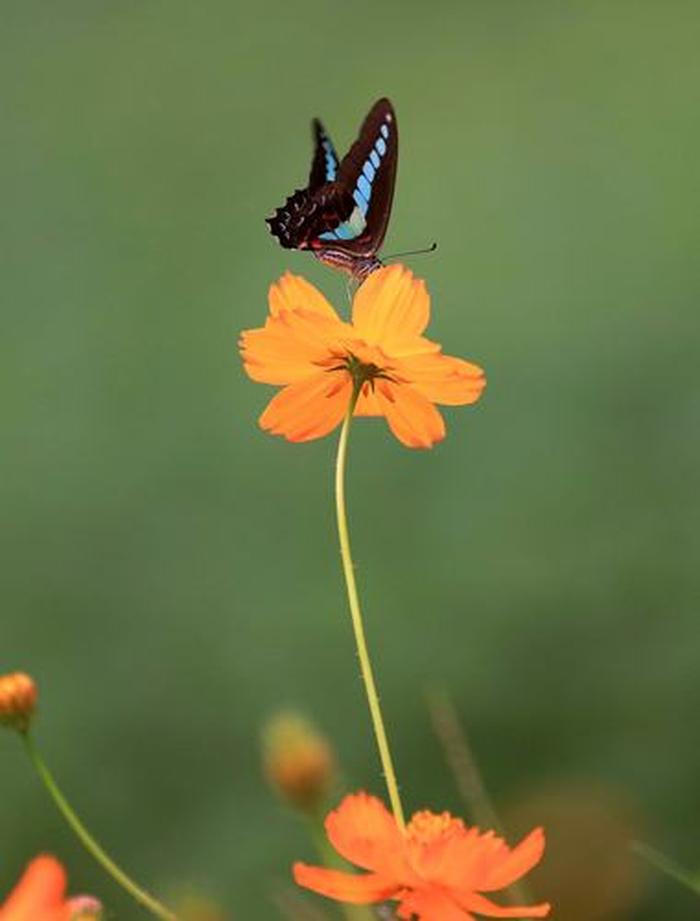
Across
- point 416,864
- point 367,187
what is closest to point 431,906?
point 416,864

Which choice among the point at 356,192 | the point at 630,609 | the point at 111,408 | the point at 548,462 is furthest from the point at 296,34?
the point at 356,192

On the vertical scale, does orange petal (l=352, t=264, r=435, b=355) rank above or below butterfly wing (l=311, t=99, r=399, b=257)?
below

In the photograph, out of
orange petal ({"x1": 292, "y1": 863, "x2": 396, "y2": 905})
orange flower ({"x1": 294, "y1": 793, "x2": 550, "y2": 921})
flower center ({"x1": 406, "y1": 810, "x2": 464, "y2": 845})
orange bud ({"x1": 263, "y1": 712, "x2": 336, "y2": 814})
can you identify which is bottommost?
orange petal ({"x1": 292, "y1": 863, "x2": 396, "y2": 905})

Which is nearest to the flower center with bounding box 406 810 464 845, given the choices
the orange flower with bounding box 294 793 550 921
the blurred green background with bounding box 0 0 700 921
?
the orange flower with bounding box 294 793 550 921

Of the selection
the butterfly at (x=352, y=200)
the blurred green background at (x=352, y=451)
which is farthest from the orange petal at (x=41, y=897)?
the blurred green background at (x=352, y=451)

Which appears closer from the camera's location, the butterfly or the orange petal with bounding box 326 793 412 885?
the orange petal with bounding box 326 793 412 885

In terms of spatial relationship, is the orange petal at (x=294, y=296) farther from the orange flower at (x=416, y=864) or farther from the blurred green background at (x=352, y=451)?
the blurred green background at (x=352, y=451)

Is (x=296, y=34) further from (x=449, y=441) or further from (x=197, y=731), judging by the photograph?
(x=197, y=731)

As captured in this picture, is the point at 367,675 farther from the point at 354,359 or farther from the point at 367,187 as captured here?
the point at 367,187

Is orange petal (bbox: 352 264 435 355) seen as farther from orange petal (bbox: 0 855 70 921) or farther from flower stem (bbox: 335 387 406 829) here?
orange petal (bbox: 0 855 70 921)
